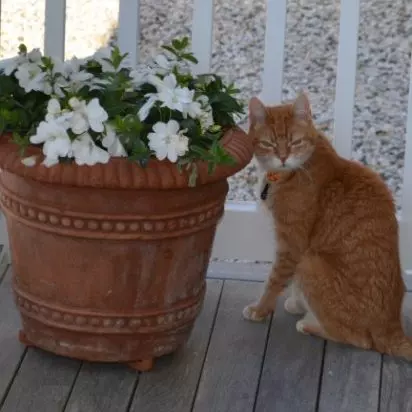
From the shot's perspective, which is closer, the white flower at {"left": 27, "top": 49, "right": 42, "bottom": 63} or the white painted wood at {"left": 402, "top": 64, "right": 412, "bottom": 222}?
the white flower at {"left": 27, "top": 49, "right": 42, "bottom": 63}

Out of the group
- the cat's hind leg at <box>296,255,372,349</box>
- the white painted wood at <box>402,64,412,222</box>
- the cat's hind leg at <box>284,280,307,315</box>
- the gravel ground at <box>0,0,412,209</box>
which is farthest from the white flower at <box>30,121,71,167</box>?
the gravel ground at <box>0,0,412,209</box>

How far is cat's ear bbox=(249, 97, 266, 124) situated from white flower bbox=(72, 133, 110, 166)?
0.62 m

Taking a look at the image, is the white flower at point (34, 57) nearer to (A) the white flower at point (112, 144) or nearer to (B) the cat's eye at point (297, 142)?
(A) the white flower at point (112, 144)

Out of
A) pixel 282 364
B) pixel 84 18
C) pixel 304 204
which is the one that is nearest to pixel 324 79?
pixel 84 18

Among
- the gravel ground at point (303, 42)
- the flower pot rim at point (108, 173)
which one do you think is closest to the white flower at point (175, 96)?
the flower pot rim at point (108, 173)

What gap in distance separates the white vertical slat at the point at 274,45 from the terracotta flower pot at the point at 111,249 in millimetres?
511

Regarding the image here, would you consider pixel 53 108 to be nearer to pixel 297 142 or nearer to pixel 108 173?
pixel 108 173

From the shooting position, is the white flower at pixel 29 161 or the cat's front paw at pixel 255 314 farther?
the cat's front paw at pixel 255 314

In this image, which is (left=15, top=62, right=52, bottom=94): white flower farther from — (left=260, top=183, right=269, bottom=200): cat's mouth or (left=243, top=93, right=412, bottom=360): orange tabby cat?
(left=260, top=183, right=269, bottom=200): cat's mouth

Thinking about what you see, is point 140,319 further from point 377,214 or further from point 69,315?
point 377,214

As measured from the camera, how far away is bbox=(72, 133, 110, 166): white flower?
2166mm

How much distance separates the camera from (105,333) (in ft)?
7.86

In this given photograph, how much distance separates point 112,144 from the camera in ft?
7.22

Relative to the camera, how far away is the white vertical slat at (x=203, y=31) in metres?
2.90
